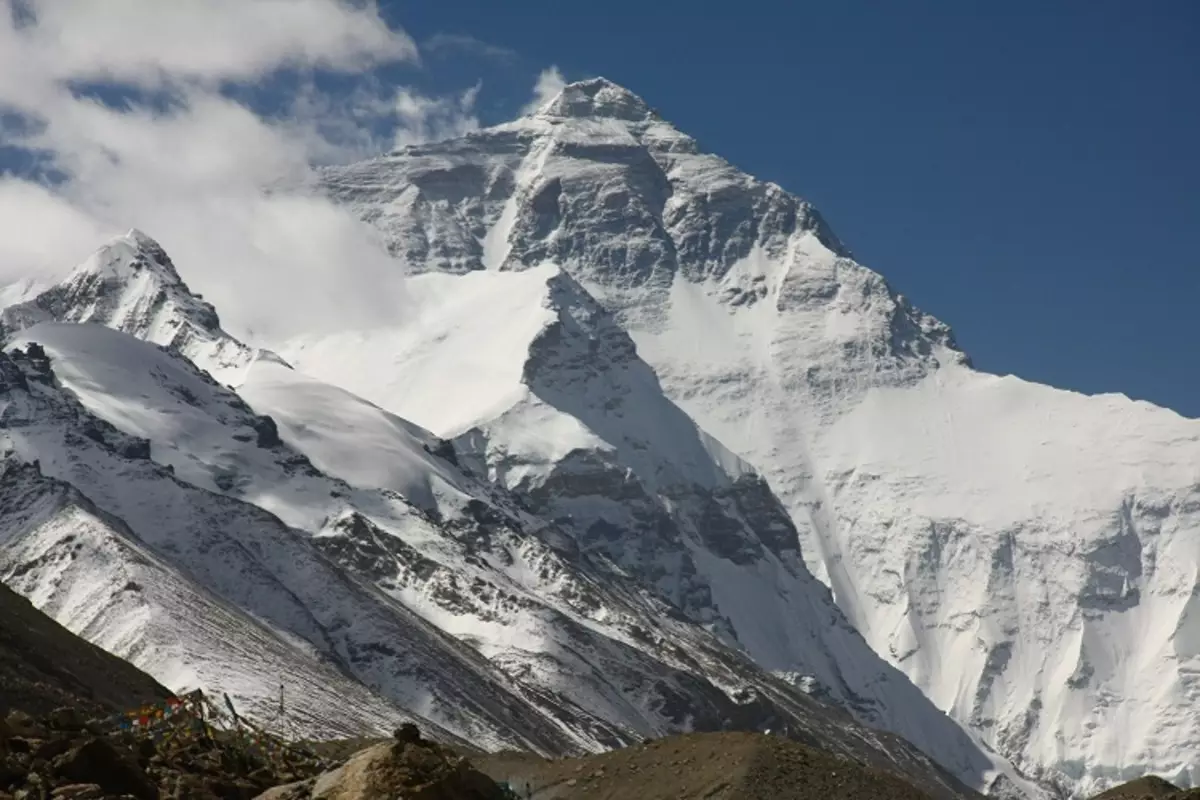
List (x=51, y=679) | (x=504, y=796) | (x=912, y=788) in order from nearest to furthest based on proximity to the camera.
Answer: (x=504, y=796), (x=912, y=788), (x=51, y=679)

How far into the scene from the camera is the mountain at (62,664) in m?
107

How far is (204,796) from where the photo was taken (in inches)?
1667

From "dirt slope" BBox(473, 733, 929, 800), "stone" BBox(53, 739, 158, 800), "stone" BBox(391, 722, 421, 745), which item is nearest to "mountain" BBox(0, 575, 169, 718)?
"dirt slope" BBox(473, 733, 929, 800)

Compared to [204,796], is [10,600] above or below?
above

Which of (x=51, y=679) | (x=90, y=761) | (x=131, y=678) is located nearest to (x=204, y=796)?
(x=90, y=761)

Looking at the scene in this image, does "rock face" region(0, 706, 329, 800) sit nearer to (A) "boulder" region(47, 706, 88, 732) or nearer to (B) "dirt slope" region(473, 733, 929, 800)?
(A) "boulder" region(47, 706, 88, 732)

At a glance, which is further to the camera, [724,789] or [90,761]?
[724,789]

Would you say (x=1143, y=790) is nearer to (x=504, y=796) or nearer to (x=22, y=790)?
(x=504, y=796)

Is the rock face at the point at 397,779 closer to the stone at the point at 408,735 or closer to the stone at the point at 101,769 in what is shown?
the stone at the point at 408,735

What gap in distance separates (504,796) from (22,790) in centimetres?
854

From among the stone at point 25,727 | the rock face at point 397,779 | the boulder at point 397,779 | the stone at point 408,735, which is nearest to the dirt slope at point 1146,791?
the stone at point 408,735

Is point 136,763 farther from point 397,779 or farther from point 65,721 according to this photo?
point 397,779

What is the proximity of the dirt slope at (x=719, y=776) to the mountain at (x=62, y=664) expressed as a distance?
1173 inches

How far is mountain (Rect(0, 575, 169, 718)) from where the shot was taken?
10662cm
